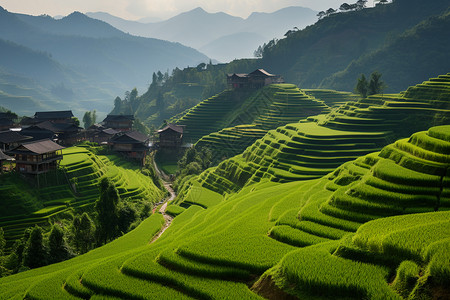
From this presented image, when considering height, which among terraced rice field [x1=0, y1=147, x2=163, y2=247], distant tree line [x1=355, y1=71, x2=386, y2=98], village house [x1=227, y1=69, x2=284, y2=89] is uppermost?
village house [x1=227, y1=69, x2=284, y2=89]

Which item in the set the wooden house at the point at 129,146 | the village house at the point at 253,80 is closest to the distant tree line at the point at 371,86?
the village house at the point at 253,80

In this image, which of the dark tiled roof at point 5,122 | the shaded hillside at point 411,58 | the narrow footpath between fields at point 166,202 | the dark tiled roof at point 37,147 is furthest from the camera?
the shaded hillside at point 411,58

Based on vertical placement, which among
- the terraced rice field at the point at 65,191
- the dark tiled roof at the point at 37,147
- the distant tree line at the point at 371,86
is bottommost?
the terraced rice field at the point at 65,191

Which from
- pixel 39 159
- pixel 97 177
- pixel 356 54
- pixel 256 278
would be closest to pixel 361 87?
pixel 97 177

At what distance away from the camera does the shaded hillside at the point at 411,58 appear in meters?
112

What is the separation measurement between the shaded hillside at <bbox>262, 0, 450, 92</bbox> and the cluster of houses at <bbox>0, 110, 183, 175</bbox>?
245 ft

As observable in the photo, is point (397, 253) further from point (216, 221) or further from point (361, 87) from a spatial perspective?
point (361, 87)

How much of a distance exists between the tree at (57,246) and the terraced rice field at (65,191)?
864cm

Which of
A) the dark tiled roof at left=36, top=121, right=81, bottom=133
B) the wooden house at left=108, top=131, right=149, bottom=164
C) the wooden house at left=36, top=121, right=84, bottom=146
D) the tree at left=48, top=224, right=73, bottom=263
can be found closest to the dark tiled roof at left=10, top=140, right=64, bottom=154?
the tree at left=48, top=224, right=73, bottom=263

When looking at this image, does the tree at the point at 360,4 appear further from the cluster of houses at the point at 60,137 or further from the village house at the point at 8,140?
the village house at the point at 8,140

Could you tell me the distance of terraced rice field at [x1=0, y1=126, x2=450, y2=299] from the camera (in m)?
14.6

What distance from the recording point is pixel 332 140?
160 ft

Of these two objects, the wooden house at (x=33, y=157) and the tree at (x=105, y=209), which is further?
the wooden house at (x=33, y=157)

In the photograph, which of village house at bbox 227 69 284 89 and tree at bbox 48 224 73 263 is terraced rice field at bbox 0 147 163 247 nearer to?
tree at bbox 48 224 73 263
